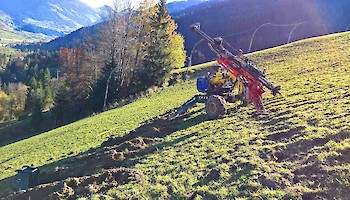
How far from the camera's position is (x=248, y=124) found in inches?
530

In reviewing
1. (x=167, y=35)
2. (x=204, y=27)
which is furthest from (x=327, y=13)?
(x=167, y=35)

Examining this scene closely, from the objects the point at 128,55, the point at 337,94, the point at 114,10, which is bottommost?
the point at 337,94

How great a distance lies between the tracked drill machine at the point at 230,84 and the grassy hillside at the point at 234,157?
2.16 feet

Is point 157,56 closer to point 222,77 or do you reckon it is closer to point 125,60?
point 125,60

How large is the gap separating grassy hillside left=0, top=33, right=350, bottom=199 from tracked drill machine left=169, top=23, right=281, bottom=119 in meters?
0.66

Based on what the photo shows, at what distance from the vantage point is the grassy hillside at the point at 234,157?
25.9 feet

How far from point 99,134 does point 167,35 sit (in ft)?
89.0

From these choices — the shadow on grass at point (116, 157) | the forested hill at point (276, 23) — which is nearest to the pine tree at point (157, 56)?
the shadow on grass at point (116, 157)

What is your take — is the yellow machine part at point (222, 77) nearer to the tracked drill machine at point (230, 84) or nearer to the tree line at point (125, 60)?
the tracked drill machine at point (230, 84)

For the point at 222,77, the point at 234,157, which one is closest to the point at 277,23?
the point at 222,77

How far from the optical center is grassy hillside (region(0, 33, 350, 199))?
311 inches

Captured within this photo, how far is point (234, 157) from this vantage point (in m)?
10.1

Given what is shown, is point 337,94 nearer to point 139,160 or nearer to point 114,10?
point 139,160

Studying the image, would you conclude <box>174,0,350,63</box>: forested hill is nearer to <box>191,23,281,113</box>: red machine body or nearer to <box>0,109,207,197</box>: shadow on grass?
<box>191,23,281,113</box>: red machine body
